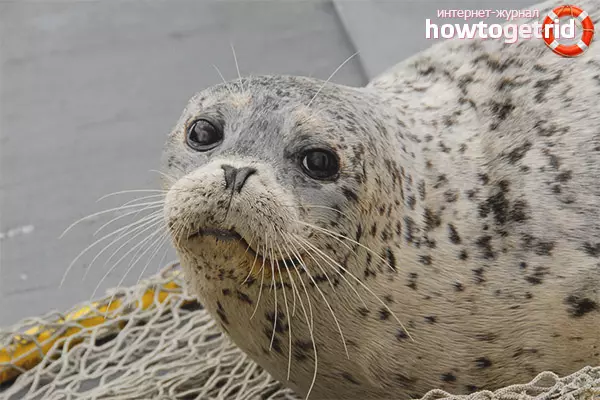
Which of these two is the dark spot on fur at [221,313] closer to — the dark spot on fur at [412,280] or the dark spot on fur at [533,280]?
the dark spot on fur at [412,280]

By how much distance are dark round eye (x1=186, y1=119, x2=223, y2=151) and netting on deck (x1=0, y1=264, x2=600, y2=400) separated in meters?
0.94

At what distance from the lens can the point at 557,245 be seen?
234cm

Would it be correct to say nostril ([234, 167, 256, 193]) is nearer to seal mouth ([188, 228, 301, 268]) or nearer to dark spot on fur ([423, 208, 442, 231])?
seal mouth ([188, 228, 301, 268])

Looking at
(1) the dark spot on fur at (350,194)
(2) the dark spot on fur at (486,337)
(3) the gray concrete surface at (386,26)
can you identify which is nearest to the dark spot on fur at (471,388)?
(2) the dark spot on fur at (486,337)

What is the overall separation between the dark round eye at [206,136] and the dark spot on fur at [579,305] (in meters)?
0.90

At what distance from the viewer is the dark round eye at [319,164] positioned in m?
2.16

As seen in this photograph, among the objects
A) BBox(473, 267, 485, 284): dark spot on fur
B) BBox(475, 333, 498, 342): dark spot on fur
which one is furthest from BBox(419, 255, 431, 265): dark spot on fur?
BBox(475, 333, 498, 342): dark spot on fur

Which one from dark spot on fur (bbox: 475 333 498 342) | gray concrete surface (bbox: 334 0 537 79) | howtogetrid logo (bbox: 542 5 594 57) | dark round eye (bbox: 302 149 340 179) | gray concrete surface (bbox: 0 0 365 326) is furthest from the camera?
gray concrete surface (bbox: 334 0 537 79)

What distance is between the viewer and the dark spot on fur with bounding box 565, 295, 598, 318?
231 centimetres

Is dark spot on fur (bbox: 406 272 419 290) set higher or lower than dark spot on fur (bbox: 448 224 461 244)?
lower

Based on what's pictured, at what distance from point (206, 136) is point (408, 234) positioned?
538 mm

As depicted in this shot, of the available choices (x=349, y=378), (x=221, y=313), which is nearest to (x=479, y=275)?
(x=349, y=378)

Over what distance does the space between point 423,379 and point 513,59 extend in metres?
0.87

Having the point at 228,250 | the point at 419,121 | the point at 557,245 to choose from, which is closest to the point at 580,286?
the point at 557,245
